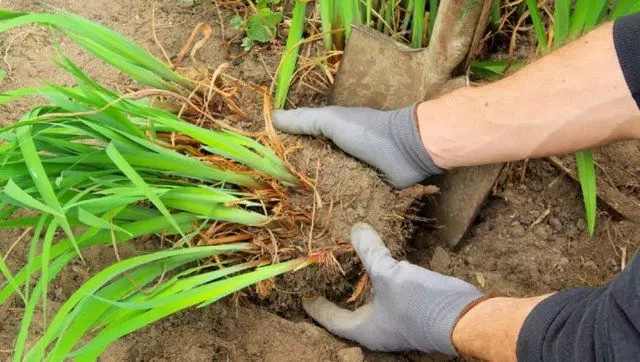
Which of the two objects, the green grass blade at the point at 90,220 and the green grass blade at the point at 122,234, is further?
the green grass blade at the point at 122,234

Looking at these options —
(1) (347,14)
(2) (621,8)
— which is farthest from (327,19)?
(2) (621,8)

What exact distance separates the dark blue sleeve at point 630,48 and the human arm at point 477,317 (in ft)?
1.43

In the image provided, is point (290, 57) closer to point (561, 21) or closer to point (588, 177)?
point (561, 21)

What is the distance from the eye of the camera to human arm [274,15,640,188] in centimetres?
119

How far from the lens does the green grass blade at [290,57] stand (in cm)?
149

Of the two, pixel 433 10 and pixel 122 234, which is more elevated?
pixel 433 10

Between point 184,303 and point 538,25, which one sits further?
point 538,25

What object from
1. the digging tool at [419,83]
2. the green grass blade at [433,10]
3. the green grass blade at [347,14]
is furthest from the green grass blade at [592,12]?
the green grass blade at [347,14]

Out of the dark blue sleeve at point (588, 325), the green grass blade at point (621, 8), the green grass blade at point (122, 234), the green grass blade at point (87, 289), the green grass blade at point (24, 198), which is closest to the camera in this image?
the dark blue sleeve at point (588, 325)

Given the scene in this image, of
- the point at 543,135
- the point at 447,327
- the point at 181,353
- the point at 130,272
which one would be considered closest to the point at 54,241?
the point at 130,272

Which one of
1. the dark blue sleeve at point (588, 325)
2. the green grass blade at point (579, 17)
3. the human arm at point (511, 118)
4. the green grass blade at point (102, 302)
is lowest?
the green grass blade at point (102, 302)

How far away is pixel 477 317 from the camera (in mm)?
1198

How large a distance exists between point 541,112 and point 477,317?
0.46 m

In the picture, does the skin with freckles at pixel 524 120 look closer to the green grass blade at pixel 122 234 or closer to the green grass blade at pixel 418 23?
the green grass blade at pixel 418 23
